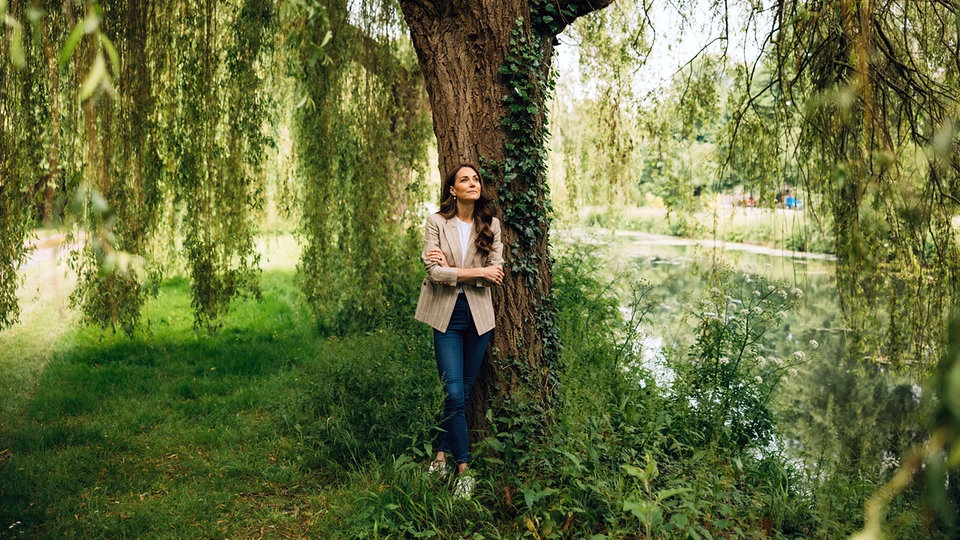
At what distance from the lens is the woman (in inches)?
143

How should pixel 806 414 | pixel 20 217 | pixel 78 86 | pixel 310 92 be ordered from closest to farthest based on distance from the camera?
pixel 78 86 → pixel 20 217 → pixel 310 92 → pixel 806 414

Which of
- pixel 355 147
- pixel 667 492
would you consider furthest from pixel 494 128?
pixel 355 147

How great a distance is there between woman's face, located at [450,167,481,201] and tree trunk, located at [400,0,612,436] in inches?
7.3

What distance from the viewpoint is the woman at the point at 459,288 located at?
3.64 metres

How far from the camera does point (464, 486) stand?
3.44 m

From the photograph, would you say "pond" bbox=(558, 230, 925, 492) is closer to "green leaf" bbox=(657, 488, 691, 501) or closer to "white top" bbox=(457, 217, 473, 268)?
"green leaf" bbox=(657, 488, 691, 501)

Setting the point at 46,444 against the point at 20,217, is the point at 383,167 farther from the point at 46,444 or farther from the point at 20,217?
the point at 46,444

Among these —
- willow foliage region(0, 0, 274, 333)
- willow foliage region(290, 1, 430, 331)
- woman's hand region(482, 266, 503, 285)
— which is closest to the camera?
woman's hand region(482, 266, 503, 285)

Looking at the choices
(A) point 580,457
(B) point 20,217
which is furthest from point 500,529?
(B) point 20,217

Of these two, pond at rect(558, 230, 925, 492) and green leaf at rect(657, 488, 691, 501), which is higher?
green leaf at rect(657, 488, 691, 501)

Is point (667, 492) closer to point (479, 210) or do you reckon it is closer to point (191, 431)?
point (479, 210)

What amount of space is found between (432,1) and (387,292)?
11.9ft

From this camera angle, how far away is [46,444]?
4.73 meters

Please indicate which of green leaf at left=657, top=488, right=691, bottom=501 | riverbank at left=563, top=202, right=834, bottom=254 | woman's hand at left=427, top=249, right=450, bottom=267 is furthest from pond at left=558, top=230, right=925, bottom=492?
woman's hand at left=427, top=249, right=450, bottom=267
